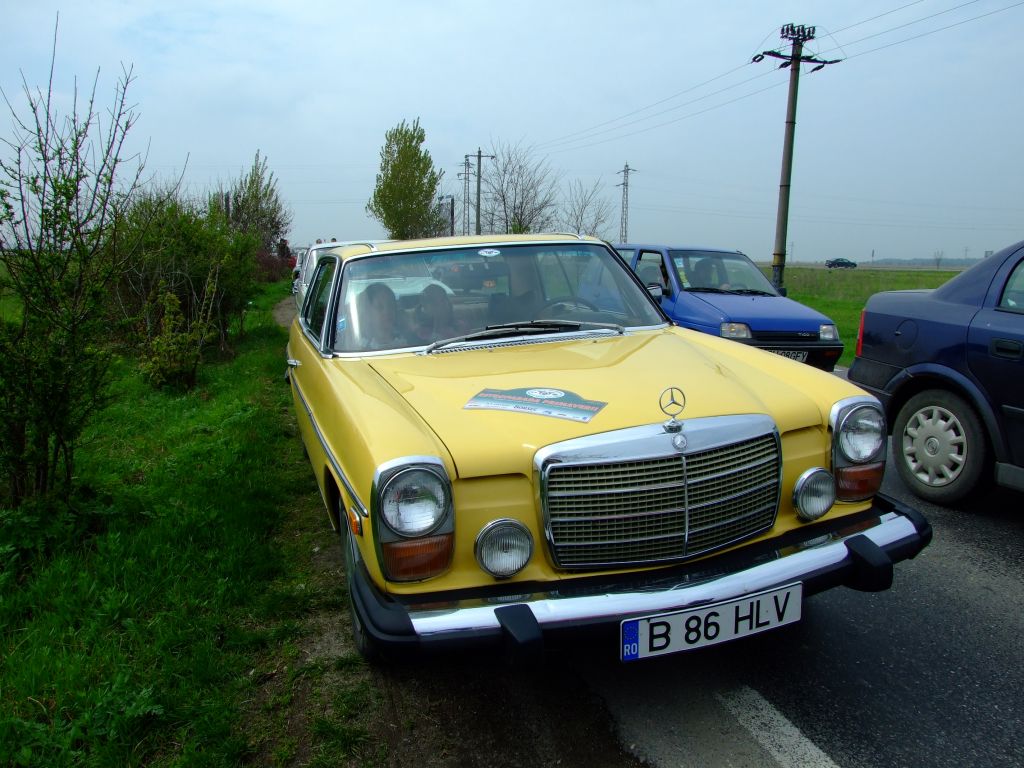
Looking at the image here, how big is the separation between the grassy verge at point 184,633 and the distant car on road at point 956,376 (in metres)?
3.69

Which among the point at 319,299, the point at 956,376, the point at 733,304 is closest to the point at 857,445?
the point at 956,376

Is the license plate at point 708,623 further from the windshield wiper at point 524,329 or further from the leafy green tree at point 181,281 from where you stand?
the leafy green tree at point 181,281

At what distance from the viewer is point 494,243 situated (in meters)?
4.07

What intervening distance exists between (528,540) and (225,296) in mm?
10544

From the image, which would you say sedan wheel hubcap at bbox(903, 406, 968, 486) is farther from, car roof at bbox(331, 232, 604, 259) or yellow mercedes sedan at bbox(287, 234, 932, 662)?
car roof at bbox(331, 232, 604, 259)

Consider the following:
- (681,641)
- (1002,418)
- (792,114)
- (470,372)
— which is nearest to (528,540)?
(681,641)

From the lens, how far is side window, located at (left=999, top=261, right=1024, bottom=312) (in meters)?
4.17

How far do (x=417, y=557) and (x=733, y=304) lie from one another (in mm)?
7423

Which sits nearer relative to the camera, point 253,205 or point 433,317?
point 433,317

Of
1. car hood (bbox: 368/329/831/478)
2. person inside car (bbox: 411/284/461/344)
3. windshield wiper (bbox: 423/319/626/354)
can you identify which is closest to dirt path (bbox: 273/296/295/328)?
person inside car (bbox: 411/284/461/344)

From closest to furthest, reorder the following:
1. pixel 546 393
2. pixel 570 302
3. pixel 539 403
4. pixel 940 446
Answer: pixel 539 403 → pixel 546 393 → pixel 570 302 → pixel 940 446

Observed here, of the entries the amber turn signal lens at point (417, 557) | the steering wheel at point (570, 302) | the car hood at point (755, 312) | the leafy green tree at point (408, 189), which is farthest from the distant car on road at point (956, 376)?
the leafy green tree at point (408, 189)

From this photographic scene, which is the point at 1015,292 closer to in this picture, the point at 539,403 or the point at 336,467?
the point at 539,403

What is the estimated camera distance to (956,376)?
A: 4.36 metres
